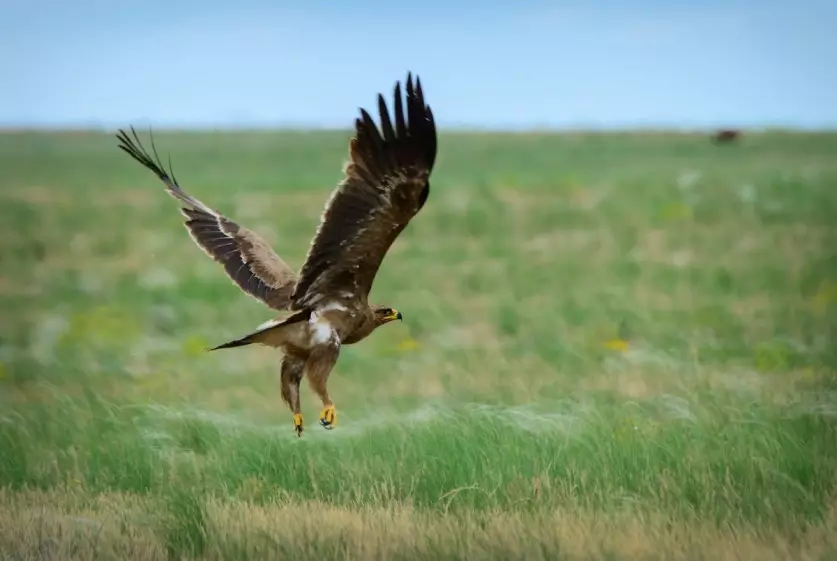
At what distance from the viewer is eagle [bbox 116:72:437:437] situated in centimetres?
297

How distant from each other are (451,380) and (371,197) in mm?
2497

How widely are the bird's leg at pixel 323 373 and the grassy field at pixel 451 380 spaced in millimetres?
404

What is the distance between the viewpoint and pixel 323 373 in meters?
3.21

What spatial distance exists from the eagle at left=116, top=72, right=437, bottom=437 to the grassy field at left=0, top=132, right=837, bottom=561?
0.55 meters

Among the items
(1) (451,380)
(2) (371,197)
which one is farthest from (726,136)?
(2) (371,197)

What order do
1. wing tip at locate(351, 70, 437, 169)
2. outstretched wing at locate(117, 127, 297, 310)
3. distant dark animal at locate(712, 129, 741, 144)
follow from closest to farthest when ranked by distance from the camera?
wing tip at locate(351, 70, 437, 169) → outstretched wing at locate(117, 127, 297, 310) → distant dark animal at locate(712, 129, 741, 144)

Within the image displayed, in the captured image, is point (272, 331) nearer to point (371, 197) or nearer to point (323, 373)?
point (323, 373)

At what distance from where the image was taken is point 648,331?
6855 millimetres

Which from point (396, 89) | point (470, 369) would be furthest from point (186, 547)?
point (470, 369)

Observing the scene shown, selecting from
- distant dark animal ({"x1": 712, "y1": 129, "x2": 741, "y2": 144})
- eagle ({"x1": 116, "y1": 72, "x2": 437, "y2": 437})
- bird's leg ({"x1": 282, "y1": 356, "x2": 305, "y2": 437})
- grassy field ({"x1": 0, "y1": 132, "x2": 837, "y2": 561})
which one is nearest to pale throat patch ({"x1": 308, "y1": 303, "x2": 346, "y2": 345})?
eagle ({"x1": 116, "y1": 72, "x2": 437, "y2": 437})

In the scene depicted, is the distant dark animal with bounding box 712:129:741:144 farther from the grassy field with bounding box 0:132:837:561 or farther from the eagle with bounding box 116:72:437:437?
the eagle with bounding box 116:72:437:437

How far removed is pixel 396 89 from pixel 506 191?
905cm

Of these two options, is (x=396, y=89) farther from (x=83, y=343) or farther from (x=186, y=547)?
(x=83, y=343)

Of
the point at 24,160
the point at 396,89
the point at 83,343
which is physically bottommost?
the point at 83,343
